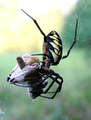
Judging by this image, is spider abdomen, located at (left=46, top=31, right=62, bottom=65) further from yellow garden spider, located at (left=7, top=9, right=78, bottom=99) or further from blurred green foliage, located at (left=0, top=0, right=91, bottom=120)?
blurred green foliage, located at (left=0, top=0, right=91, bottom=120)

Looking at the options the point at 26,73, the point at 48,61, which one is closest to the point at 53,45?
the point at 48,61

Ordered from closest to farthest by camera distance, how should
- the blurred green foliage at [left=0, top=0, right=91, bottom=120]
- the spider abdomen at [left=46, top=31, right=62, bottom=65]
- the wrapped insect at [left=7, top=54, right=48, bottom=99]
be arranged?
the wrapped insect at [left=7, top=54, right=48, bottom=99] < the spider abdomen at [left=46, top=31, right=62, bottom=65] < the blurred green foliage at [left=0, top=0, right=91, bottom=120]

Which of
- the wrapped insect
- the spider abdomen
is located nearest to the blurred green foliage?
the spider abdomen

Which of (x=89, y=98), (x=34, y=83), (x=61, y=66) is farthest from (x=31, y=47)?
(x=89, y=98)

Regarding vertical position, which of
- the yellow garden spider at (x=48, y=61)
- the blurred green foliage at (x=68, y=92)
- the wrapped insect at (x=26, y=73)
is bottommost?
the blurred green foliage at (x=68, y=92)

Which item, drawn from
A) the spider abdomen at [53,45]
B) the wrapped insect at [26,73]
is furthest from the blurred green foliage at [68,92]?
the wrapped insect at [26,73]

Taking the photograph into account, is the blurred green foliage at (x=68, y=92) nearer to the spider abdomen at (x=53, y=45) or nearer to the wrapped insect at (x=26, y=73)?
the spider abdomen at (x=53, y=45)

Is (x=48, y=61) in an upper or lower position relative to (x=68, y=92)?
upper

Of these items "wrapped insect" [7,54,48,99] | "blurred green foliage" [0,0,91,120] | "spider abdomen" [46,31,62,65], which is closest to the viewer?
"wrapped insect" [7,54,48,99]

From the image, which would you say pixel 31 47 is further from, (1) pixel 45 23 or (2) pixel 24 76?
(2) pixel 24 76

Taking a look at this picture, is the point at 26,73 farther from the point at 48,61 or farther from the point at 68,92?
the point at 68,92

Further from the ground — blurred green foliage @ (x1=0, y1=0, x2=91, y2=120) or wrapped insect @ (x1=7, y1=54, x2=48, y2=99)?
wrapped insect @ (x1=7, y1=54, x2=48, y2=99)
